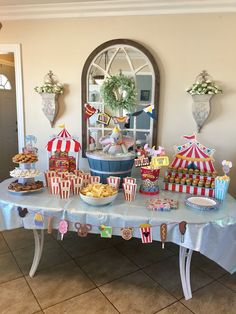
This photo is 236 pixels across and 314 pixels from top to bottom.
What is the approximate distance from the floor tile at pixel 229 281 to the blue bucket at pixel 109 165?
120 centimetres

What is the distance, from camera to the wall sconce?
261 centimetres

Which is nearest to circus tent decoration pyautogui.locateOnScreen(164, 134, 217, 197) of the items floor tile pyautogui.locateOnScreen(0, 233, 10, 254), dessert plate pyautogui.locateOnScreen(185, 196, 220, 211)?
dessert plate pyautogui.locateOnScreen(185, 196, 220, 211)

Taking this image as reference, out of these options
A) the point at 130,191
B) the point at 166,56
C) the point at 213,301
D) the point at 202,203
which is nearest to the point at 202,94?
the point at 166,56

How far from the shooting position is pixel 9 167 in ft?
16.3

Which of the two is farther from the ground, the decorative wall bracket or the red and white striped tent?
the decorative wall bracket

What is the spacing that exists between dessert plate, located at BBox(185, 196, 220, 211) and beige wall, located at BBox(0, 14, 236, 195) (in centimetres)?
94

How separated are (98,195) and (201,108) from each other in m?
1.51

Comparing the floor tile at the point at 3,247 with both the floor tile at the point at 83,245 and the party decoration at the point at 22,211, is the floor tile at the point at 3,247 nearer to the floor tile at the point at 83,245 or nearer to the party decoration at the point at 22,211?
the floor tile at the point at 83,245

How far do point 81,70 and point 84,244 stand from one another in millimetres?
1917

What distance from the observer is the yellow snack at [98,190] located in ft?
6.28

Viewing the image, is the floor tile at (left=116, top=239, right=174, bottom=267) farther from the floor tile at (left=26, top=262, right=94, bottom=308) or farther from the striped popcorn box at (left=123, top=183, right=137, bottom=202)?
the striped popcorn box at (left=123, top=183, right=137, bottom=202)

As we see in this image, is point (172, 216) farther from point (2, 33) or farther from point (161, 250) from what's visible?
point (2, 33)

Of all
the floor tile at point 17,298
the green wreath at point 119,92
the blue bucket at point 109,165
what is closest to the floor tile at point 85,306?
the floor tile at point 17,298

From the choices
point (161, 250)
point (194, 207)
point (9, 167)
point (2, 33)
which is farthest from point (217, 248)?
point (9, 167)
